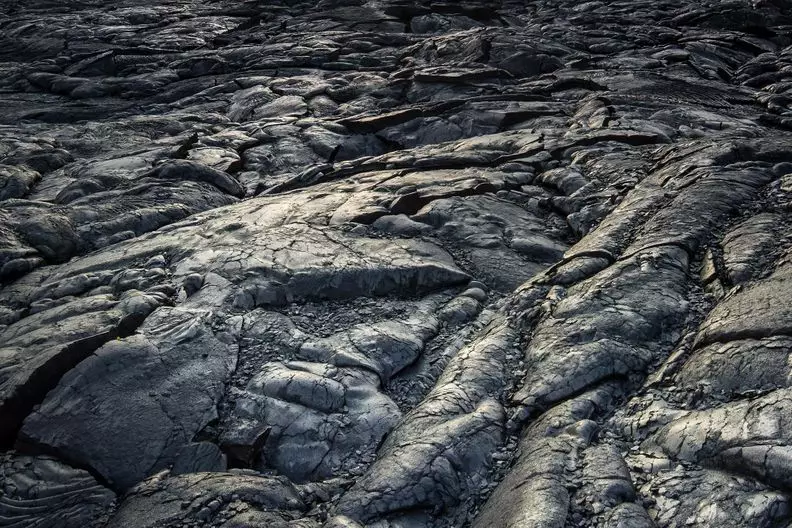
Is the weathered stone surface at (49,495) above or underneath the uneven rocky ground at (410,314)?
underneath

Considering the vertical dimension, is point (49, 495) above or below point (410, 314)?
below

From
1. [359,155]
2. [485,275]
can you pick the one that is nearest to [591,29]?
[359,155]

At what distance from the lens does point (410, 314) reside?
561 cm

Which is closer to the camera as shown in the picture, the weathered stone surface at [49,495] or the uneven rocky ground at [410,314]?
the uneven rocky ground at [410,314]

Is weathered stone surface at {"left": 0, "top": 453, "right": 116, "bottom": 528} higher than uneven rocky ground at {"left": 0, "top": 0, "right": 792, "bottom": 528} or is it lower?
lower

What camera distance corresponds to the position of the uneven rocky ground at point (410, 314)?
12.4 ft

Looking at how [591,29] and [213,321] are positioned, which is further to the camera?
[591,29]

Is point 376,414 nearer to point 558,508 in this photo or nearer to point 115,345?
point 558,508

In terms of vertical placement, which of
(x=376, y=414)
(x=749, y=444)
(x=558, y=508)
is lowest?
(x=376, y=414)

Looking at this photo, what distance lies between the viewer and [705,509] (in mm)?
3201

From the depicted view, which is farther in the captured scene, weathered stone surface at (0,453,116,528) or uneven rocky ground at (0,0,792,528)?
weathered stone surface at (0,453,116,528)

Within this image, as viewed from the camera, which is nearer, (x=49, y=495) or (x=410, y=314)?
(x=49, y=495)

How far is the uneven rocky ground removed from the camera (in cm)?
379

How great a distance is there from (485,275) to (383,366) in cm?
166
